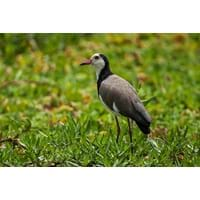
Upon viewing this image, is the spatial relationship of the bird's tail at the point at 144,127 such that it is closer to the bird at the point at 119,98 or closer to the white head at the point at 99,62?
the bird at the point at 119,98

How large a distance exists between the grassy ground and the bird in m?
0.16

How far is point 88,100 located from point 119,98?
4.22ft

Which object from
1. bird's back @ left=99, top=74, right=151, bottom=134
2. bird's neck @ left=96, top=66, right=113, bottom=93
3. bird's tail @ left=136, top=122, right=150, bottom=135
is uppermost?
bird's neck @ left=96, top=66, right=113, bottom=93

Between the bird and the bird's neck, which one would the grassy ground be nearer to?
the bird

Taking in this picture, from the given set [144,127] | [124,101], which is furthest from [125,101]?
[144,127]

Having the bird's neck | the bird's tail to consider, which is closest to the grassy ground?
the bird's tail

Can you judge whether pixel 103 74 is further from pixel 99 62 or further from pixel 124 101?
pixel 124 101

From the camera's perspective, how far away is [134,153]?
4746mm

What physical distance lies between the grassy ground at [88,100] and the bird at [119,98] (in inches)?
6.3

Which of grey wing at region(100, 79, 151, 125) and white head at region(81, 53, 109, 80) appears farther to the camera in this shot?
white head at region(81, 53, 109, 80)

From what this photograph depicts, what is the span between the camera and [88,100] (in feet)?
19.6

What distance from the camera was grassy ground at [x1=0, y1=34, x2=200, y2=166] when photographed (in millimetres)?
4746
